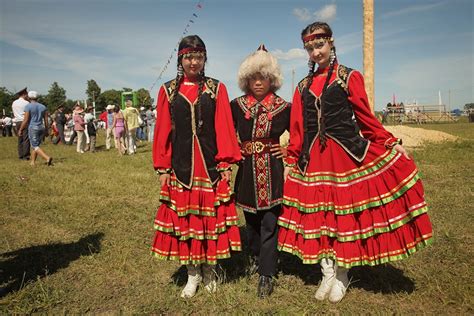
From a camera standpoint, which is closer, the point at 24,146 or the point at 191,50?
the point at 191,50

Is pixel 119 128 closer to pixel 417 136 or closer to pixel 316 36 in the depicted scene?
pixel 316 36

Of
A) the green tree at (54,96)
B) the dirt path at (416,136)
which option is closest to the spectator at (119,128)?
the dirt path at (416,136)

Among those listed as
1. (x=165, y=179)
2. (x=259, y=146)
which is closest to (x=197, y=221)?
(x=165, y=179)

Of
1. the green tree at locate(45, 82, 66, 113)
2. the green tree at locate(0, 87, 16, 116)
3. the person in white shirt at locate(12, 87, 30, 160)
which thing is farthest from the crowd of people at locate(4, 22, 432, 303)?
the green tree at locate(45, 82, 66, 113)

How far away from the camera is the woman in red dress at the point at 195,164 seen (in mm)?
3418

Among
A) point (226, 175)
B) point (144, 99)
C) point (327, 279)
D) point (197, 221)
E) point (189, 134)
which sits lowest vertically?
point (327, 279)

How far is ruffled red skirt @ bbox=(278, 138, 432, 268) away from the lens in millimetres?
3168

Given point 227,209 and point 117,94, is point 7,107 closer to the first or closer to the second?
point 117,94

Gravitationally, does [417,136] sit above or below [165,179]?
above

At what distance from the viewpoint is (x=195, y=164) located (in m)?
3.44

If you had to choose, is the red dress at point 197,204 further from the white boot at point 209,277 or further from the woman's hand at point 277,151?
the woman's hand at point 277,151

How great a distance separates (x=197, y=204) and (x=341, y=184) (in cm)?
131

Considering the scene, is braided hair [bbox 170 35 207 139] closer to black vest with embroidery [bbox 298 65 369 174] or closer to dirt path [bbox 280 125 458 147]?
black vest with embroidery [bbox 298 65 369 174]

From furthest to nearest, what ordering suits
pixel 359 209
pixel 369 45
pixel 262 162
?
pixel 369 45 < pixel 262 162 < pixel 359 209
